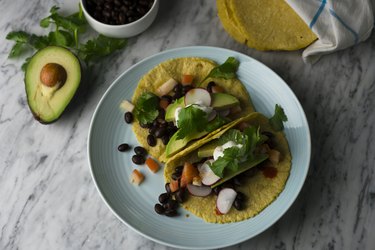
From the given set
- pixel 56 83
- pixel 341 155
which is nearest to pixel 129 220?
pixel 56 83

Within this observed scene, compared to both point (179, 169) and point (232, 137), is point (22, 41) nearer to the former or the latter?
point (179, 169)

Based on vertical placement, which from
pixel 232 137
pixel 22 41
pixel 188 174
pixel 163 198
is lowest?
pixel 163 198

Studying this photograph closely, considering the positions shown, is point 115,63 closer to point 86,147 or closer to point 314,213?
point 86,147

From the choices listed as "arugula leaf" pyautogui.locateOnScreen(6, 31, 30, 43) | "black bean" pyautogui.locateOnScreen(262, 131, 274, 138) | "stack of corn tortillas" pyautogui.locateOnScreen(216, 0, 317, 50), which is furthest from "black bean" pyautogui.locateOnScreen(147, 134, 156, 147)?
"arugula leaf" pyautogui.locateOnScreen(6, 31, 30, 43)

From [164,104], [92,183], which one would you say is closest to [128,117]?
[164,104]

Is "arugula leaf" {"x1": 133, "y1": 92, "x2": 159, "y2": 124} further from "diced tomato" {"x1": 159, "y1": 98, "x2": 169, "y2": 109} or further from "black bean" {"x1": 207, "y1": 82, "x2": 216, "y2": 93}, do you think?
"black bean" {"x1": 207, "y1": 82, "x2": 216, "y2": 93}
